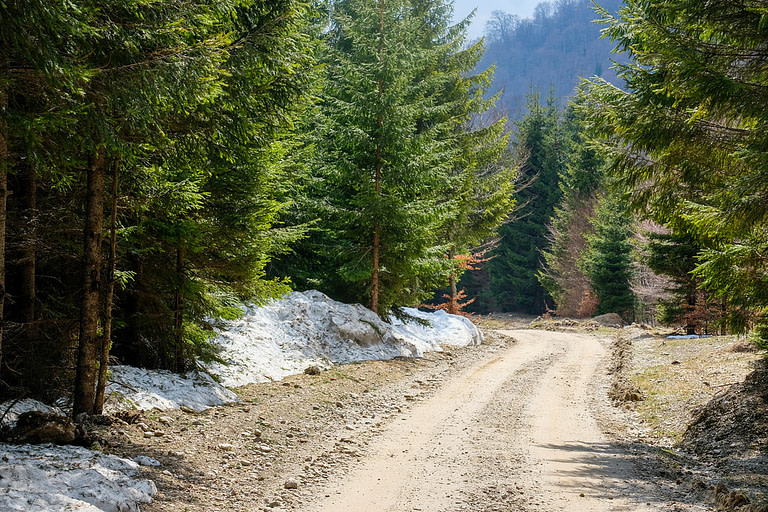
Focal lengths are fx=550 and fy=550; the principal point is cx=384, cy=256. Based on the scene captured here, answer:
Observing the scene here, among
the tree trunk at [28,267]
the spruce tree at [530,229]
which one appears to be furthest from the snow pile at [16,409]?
the spruce tree at [530,229]

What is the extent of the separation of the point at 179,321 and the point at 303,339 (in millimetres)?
5082

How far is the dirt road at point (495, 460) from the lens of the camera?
6.00 meters

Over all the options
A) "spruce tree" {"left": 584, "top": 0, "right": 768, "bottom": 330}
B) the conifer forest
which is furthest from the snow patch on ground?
"spruce tree" {"left": 584, "top": 0, "right": 768, "bottom": 330}

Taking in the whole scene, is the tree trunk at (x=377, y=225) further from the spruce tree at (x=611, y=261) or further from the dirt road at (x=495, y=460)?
the spruce tree at (x=611, y=261)

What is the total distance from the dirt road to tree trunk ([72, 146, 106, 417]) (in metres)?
3.08

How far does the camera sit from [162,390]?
27.8 feet

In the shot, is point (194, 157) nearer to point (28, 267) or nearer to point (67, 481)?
point (28, 267)

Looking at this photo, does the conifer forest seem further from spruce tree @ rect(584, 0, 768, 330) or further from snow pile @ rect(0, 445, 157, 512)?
snow pile @ rect(0, 445, 157, 512)

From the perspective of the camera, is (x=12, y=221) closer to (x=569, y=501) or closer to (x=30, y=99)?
(x=30, y=99)

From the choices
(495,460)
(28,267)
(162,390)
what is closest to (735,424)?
(495,460)

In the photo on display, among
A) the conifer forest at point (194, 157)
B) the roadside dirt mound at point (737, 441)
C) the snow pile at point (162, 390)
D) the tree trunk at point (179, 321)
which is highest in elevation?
the conifer forest at point (194, 157)

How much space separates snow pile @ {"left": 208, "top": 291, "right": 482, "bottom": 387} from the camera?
11867mm

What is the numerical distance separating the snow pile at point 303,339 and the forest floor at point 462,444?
67 centimetres

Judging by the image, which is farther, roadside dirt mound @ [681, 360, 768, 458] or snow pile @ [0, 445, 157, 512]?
roadside dirt mound @ [681, 360, 768, 458]
